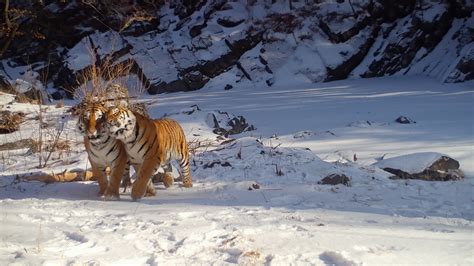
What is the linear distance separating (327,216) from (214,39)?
1569cm

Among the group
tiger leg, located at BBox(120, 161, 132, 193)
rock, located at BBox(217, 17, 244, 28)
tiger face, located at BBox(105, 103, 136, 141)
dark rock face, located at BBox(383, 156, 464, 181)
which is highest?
rock, located at BBox(217, 17, 244, 28)

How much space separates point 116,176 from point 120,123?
601 millimetres

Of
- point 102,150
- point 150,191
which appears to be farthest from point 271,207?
point 102,150

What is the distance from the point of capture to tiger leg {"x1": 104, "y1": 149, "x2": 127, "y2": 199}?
5.29m

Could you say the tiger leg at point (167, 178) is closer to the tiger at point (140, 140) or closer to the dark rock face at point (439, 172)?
the tiger at point (140, 140)

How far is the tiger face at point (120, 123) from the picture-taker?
5129 millimetres

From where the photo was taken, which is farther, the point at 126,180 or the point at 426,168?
the point at 426,168

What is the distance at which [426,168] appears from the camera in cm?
631

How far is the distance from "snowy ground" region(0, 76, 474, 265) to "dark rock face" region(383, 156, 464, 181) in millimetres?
147

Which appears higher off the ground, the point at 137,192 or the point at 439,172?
the point at 137,192

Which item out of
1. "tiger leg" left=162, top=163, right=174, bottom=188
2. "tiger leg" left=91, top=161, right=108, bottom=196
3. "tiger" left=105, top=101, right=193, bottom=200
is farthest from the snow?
"tiger leg" left=91, top=161, right=108, bottom=196

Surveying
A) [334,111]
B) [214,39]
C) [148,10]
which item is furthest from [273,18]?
[334,111]

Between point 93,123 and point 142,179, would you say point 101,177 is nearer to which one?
point 142,179

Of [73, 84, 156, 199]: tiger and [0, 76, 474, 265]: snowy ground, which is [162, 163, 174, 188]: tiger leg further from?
[73, 84, 156, 199]: tiger
